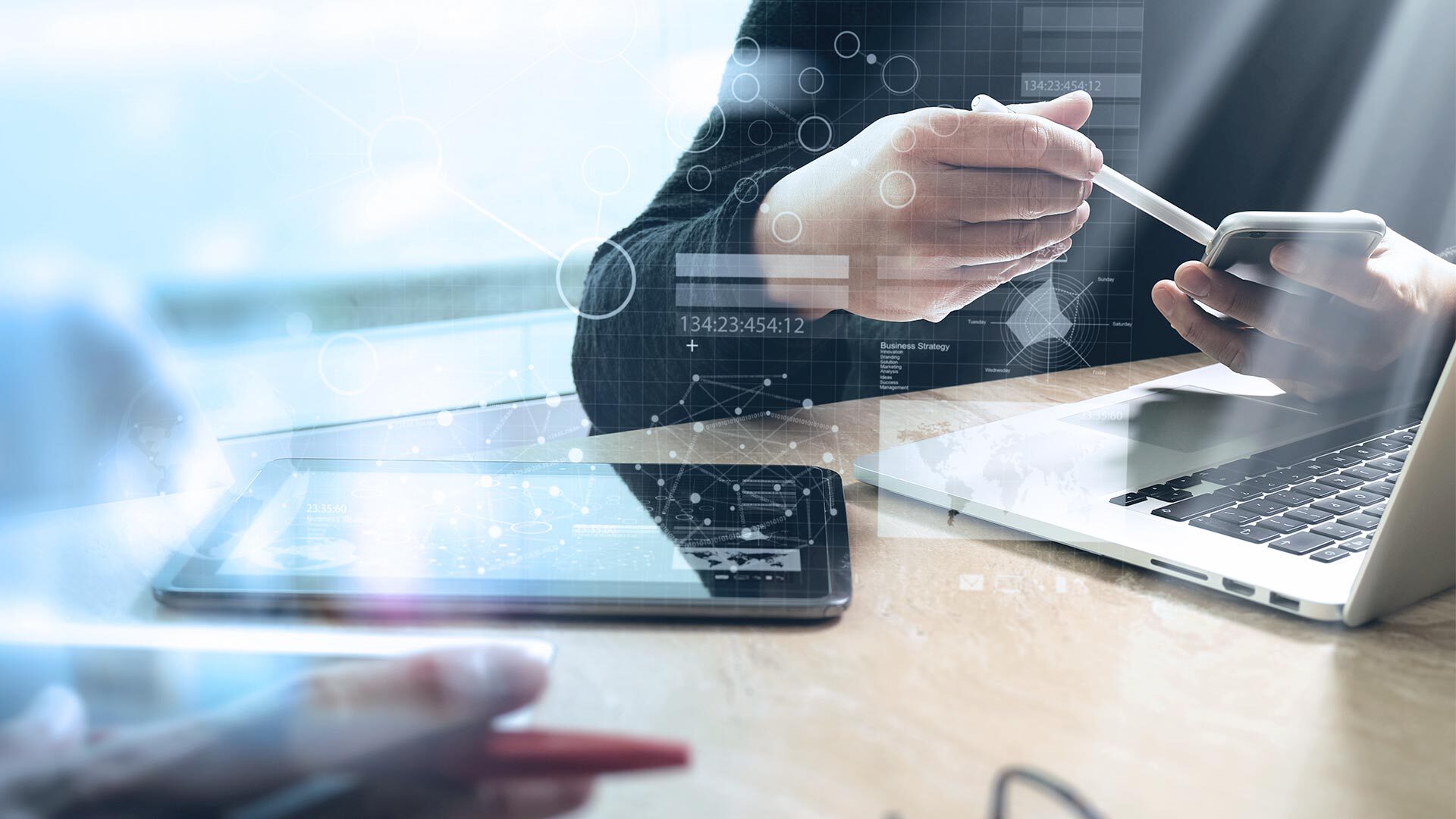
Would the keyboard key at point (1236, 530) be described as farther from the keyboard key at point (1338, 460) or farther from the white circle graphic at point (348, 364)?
the white circle graphic at point (348, 364)

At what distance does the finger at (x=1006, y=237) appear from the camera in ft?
1.46

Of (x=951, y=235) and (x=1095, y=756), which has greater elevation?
(x=951, y=235)

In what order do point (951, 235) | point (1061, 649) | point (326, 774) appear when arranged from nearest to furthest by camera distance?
point (326, 774) → point (1061, 649) → point (951, 235)

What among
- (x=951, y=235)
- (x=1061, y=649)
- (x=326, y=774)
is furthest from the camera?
(x=951, y=235)

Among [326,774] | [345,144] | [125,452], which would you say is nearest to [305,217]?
[345,144]

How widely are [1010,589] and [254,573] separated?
326 mm

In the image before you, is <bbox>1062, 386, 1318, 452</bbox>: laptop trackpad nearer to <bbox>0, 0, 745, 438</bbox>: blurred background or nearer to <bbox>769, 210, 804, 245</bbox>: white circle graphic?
<bbox>769, 210, 804, 245</bbox>: white circle graphic

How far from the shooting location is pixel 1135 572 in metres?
0.41

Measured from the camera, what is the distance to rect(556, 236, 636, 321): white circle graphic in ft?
1.51

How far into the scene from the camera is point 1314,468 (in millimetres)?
490

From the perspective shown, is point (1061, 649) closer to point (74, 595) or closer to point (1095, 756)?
point (1095, 756)

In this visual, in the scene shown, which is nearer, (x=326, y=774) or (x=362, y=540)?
(x=326, y=774)

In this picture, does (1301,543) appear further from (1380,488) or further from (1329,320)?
(1329,320)

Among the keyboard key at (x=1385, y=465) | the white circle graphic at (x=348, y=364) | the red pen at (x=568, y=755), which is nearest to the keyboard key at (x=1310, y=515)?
the keyboard key at (x=1385, y=465)
